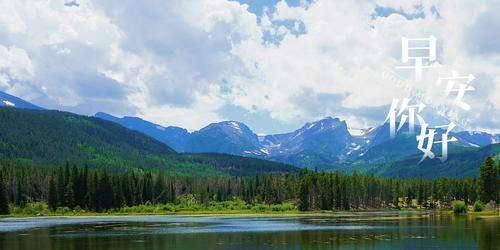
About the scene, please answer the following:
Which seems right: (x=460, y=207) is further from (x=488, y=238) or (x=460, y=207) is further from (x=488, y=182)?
(x=488, y=238)

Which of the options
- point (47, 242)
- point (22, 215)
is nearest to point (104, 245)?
point (47, 242)

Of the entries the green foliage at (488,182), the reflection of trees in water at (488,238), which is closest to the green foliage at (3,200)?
the green foliage at (488,182)

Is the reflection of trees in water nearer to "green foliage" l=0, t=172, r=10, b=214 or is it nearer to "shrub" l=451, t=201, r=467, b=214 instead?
"shrub" l=451, t=201, r=467, b=214

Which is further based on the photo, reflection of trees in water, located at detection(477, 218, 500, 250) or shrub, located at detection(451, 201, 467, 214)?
shrub, located at detection(451, 201, 467, 214)

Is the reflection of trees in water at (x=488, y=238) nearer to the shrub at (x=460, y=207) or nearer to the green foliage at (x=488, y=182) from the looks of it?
the green foliage at (x=488, y=182)

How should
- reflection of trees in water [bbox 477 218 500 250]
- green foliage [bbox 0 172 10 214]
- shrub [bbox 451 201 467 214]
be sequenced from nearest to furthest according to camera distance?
1. reflection of trees in water [bbox 477 218 500 250]
2. shrub [bbox 451 201 467 214]
3. green foliage [bbox 0 172 10 214]

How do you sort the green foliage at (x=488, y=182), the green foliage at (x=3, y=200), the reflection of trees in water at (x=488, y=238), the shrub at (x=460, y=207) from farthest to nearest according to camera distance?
the green foliage at (x=3, y=200), the shrub at (x=460, y=207), the green foliage at (x=488, y=182), the reflection of trees in water at (x=488, y=238)

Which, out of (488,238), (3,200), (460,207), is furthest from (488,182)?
(3,200)

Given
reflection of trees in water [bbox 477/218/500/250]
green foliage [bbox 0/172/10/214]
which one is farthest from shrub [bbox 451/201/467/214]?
green foliage [bbox 0/172/10/214]

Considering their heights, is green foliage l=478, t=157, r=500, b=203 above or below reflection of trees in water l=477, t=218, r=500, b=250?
above

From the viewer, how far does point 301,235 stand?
91.8 m

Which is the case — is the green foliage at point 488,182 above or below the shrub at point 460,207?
above

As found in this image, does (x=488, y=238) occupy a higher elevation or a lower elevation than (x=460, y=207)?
higher

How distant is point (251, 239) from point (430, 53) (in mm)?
41280
